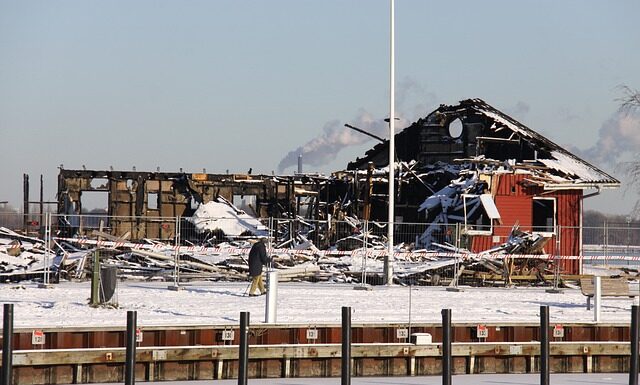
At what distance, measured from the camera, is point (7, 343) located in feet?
53.7

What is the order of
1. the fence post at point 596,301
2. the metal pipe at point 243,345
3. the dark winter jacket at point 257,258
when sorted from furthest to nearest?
the dark winter jacket at point 257,258 → the fence post at point 596,301 → the metal pipe at point 243,345

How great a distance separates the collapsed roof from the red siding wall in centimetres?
48

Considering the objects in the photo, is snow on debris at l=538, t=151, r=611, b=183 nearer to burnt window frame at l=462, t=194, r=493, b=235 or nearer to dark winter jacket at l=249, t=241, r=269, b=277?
burnt window frame at l=462, t=194, r=493, b=235

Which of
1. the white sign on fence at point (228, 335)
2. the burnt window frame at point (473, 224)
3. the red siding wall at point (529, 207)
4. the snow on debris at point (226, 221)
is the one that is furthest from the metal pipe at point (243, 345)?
the red siding wall at point (529, 207)

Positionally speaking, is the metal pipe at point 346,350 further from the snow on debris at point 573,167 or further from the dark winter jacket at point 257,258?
the snow on debris at point 573,167

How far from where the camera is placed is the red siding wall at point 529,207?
153 ft

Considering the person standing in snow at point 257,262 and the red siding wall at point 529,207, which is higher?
the red siding wall at point 529,207

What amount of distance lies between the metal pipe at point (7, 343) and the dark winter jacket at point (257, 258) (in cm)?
1362

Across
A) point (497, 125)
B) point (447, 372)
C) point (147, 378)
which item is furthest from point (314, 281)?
point (447, 372)

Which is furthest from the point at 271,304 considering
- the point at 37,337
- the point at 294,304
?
the point at 294,304

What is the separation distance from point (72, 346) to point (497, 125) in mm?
31406

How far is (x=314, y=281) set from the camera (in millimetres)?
39406

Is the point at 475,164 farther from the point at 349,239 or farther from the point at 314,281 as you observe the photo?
the point at 314,281

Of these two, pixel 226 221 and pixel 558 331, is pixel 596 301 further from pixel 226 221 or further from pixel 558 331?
pixel 226 221
